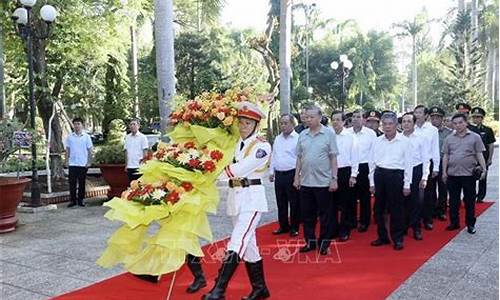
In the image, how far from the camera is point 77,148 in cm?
861

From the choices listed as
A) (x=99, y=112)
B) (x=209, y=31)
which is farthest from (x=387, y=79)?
(x=99, y=112)

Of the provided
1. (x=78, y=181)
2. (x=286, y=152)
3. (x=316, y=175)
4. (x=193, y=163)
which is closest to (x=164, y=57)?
(x=78, y=181)

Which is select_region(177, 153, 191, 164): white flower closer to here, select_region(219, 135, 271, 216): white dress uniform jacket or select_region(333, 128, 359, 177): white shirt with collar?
select_region(219, 135, 271, 216): white dress uniform jacket

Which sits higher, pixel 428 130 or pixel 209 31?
pixel 209 31

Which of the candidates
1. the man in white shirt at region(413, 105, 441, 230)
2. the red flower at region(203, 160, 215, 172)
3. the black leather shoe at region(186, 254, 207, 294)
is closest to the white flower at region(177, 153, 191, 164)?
the red flower at region(203, 160, 215, 172)

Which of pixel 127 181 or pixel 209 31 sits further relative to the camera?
pixel 209 31

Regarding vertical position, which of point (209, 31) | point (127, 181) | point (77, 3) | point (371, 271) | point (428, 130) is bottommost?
point (371, 271)

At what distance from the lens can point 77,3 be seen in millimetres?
10258

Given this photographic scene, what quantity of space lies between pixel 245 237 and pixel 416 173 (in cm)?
324

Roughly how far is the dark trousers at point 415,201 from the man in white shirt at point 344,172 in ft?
2.34

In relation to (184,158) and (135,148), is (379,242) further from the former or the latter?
(135,148)

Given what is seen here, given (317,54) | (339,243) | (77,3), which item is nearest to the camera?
(339,243)

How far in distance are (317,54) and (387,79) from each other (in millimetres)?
5888

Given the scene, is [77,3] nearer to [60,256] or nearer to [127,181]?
[127,181]
